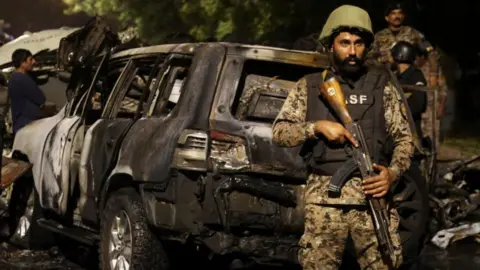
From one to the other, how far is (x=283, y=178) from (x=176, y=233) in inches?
28.6

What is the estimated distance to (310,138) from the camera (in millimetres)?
4465

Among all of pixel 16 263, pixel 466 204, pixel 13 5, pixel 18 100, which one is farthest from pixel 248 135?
pixel 13 5

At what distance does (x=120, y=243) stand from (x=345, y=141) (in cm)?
230

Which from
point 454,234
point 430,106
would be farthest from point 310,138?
point 430,106

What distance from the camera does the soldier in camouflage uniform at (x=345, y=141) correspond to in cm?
453

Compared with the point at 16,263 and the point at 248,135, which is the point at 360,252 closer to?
the point at 248,135

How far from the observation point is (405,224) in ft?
21.2

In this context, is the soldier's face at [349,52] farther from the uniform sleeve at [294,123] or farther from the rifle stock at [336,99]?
the uniform sleeve at [294,123]

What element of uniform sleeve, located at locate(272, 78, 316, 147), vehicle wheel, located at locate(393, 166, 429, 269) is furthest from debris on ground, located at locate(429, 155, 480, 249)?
uniform sleeve, located at locate(272, 78, 316, 147)

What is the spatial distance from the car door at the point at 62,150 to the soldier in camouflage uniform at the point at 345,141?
9.93 feet

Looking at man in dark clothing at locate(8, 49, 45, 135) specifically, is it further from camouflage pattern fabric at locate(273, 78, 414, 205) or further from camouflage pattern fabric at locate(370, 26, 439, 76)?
camouflage pattern fabric at locate(273, 78, 414, 205)

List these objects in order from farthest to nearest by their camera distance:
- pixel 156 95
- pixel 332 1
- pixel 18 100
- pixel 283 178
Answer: pixel 332 1 → pixel 18 100 → pixel 156 95 → pixel 283 178

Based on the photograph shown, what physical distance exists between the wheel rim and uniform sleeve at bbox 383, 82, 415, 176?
210 cm

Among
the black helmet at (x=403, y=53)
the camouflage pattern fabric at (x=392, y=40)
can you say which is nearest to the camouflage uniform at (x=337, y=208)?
the black helmet at (x=403, y=53)
